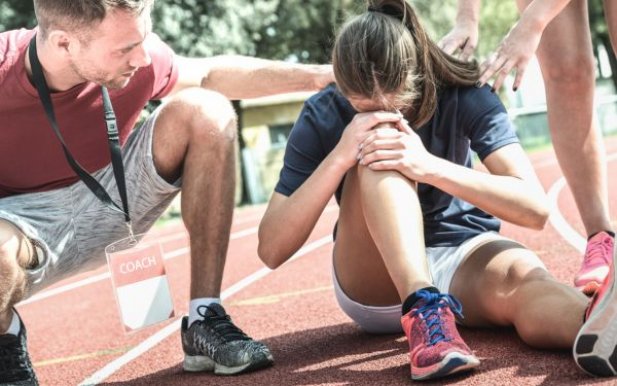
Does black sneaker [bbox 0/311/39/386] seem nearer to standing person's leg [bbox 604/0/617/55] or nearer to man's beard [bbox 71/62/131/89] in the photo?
man's beard [bbox 71/62/131/89]

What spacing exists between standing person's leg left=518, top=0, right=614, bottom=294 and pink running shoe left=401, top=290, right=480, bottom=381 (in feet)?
5.23

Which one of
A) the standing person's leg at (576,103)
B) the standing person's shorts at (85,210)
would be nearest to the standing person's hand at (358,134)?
the standing person's shorts at (85,210)

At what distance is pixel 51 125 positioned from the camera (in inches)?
129

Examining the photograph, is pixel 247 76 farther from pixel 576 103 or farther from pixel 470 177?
pixel 576 103

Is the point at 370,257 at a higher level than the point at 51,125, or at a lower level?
lower

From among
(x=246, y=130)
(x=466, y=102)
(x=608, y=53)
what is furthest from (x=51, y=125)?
(x=608, y=53)

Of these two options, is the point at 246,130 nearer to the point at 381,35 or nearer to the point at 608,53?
the point at 608,53

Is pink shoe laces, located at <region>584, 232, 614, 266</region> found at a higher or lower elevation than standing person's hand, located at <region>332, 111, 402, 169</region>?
lower

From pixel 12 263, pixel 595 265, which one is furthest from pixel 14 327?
pixel 595 265

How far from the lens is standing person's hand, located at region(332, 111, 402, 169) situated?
9.57 feet

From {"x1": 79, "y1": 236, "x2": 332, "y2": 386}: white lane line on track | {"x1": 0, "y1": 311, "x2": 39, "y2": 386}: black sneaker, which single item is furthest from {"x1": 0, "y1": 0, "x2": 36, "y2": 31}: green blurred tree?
{"x1": 0, "y1": 311, "x2": 39, "y2": 386}: black sneaker

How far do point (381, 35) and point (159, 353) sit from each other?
2.00 meters

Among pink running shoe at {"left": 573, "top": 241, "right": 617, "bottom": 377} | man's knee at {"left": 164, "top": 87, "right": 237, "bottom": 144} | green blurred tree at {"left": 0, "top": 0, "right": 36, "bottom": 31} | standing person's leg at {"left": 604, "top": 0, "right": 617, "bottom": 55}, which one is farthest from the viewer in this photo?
green blurred tree at {"left": 0, "top": 0, "right": 36, "bottom": 31}

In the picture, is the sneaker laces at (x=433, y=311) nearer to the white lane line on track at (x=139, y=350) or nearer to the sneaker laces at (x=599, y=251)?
the sneaker laces at (x=599, y=251)
